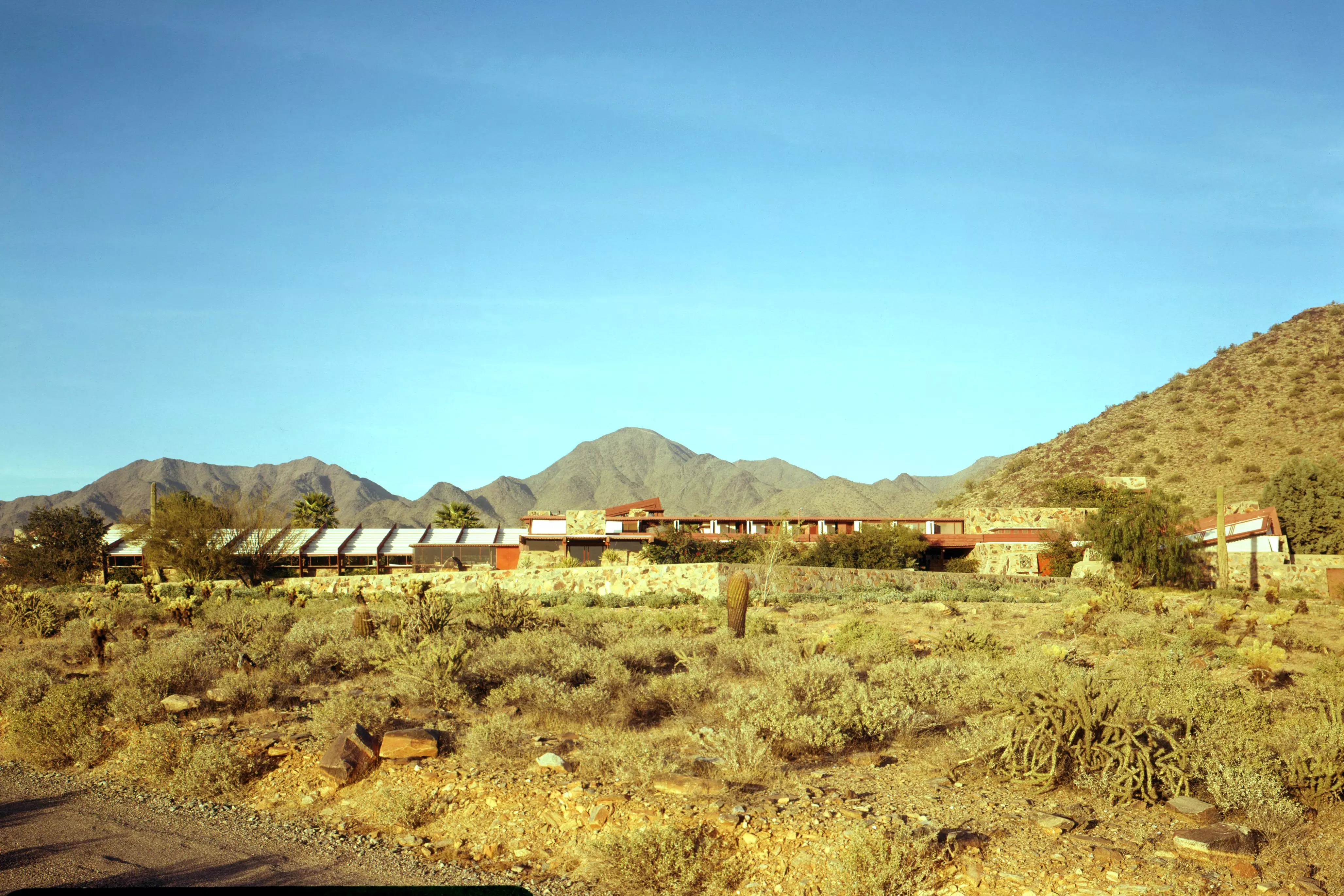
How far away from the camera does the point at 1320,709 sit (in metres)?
9.10

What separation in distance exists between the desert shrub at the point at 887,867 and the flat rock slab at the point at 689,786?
1677 millimetres

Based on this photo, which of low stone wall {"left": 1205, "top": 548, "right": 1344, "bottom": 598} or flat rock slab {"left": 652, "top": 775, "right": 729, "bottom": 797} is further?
low stone wall {"left": 1205, "top": 548, "right": 1344, "bottom": 598}

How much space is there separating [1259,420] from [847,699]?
64.9 metres

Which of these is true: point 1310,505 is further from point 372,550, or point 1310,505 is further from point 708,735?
point 372,550

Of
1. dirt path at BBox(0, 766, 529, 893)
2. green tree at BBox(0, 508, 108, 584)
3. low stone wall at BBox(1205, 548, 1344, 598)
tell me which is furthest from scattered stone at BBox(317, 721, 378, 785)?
green tree at BBox(0, 508, 108, 584)

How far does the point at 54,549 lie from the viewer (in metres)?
45.6

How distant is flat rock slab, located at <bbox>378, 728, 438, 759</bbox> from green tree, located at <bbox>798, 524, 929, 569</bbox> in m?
34.1

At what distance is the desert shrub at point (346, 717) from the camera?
9.91 metres

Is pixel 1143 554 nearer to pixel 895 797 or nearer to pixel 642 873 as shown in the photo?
pixel 895 797

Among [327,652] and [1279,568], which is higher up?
[327,652]

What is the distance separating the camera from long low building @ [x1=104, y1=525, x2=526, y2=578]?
47750 millimetres

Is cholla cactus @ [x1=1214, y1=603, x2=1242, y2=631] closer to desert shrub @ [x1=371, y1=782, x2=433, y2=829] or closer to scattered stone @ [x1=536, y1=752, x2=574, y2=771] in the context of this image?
scattered stone @ [x1=536, y1=752, x2=574, y2=771]

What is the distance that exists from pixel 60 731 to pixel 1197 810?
11.8m

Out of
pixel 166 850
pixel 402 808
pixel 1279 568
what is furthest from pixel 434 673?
pixel 1279 568
